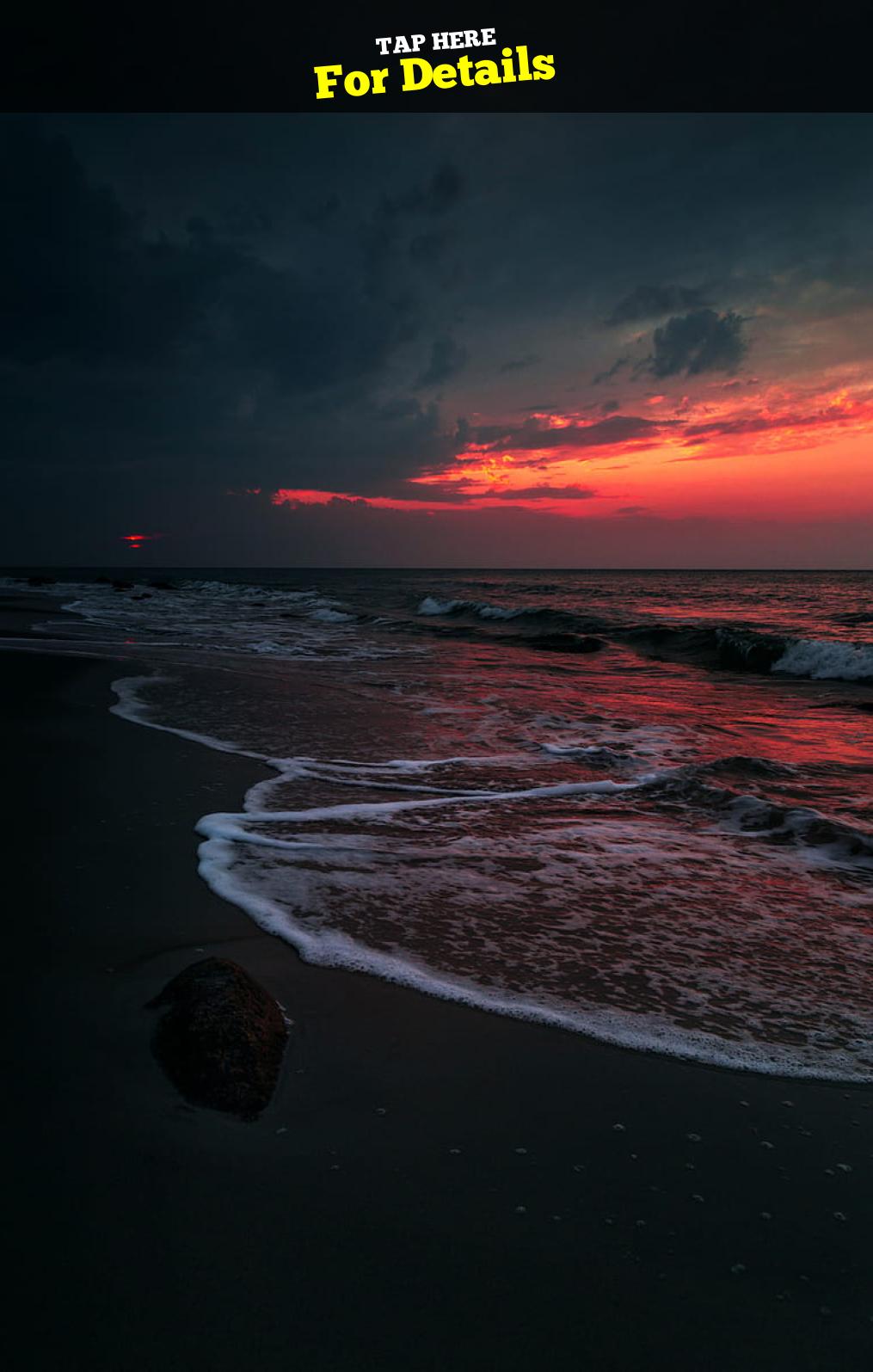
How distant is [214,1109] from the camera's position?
7.06 ft

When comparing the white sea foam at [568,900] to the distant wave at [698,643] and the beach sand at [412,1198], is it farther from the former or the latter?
the distant wave at [698,643]

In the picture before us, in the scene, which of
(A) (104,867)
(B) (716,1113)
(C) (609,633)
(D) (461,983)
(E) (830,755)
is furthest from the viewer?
(C) (609,633)

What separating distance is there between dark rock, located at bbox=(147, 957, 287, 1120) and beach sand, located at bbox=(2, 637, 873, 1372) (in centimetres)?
6

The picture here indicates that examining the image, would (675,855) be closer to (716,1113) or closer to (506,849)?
(506,849)

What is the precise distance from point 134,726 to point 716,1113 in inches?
261

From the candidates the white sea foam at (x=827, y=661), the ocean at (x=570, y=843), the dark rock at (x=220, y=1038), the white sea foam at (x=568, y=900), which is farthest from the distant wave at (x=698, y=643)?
the dark rock at (x=220, y=1038)

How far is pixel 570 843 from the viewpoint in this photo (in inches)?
186

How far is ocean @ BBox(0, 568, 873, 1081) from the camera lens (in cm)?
296

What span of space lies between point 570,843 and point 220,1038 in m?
2.84

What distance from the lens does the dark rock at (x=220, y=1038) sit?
2.21 metres

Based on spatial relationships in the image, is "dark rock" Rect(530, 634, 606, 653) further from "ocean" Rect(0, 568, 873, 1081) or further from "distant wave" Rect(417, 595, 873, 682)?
"ocean" Rect(0, 568, 873, 1081)

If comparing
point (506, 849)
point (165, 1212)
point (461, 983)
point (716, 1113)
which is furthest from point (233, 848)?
point (716, 1113)

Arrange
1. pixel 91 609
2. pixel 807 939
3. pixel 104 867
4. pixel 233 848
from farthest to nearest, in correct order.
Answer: pixel 91 609, pixel 233 848, pixel 104 867, pixel 807 939

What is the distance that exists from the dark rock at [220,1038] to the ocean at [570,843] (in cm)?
61
